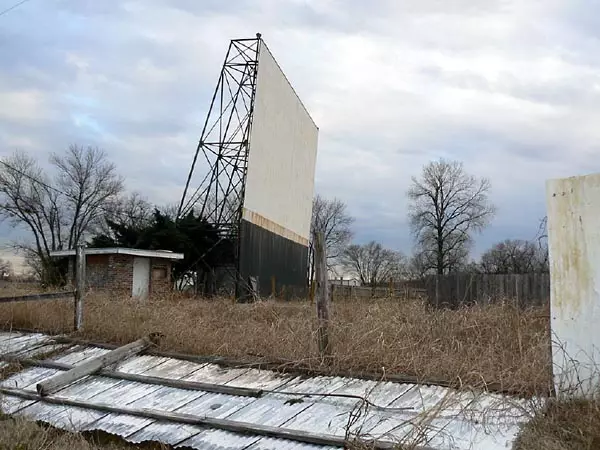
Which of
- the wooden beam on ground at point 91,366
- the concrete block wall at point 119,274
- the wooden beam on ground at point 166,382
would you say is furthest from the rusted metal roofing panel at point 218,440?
the concrete block wall at point 119,274

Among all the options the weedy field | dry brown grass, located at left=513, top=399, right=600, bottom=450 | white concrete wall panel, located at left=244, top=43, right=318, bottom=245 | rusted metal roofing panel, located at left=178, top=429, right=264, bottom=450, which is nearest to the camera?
dry brown grass, located at left=513, top=399, right=600, bottom=450

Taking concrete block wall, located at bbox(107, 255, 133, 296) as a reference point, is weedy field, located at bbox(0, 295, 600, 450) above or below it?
below

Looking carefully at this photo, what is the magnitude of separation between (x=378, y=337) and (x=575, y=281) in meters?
2.76

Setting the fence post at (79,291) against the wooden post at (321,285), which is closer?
the wooden post at (321,285)

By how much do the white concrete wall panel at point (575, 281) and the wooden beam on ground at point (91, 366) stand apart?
223 inches

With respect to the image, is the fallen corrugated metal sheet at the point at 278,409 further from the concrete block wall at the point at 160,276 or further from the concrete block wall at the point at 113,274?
the concrete block wall at the point at 160,276

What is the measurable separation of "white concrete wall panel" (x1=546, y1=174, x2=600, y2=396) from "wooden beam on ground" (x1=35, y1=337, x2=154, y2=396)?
5.65 meters

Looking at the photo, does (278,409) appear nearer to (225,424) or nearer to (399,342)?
(225,424)

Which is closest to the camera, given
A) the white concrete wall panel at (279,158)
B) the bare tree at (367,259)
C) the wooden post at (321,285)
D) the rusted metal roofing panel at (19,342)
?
the wooden post at (321,285)

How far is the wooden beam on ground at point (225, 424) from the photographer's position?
5.30m

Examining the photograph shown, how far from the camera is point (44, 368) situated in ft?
28.5

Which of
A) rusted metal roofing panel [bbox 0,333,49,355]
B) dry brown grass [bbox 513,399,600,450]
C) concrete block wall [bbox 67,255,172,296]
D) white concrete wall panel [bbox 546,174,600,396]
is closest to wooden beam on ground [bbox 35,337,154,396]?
rusted metal roofing panel [bbox 0,333,49,355]

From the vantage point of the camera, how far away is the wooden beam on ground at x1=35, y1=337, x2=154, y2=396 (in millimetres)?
7473

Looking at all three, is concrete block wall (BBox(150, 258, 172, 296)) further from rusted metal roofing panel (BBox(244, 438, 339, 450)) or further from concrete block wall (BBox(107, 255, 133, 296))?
rusted metal roofing panel (BBox(244, 438, 339, 450))
